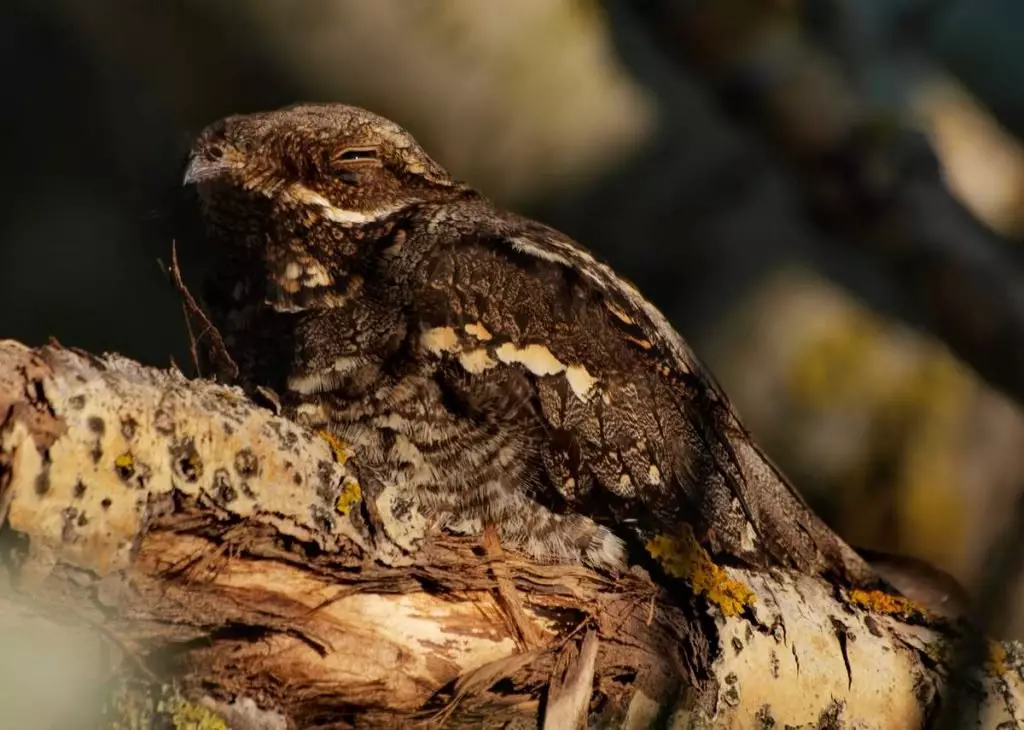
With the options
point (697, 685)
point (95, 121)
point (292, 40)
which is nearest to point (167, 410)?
point (697, 685)

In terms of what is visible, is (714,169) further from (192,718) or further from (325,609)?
(192,718)

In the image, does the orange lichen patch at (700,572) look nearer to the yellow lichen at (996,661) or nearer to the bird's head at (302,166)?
the yellow lichen at (996,661)

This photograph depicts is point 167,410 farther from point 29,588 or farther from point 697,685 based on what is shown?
point 697,685

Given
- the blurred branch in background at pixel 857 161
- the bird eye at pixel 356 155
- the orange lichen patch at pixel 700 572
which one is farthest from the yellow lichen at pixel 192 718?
the blurred branch in background at pixel 857 161

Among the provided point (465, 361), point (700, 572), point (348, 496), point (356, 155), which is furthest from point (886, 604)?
point (356, 155)

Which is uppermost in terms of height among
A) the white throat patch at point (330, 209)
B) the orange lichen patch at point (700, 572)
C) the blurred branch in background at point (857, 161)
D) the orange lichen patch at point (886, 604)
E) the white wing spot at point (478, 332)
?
the blurred branch in background at point (857, 161)

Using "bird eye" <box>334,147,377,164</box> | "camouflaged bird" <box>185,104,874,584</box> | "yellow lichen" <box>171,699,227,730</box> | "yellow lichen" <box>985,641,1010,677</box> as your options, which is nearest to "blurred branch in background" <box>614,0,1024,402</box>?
"camouflaged bird" <box>185,104,874,584</box>
